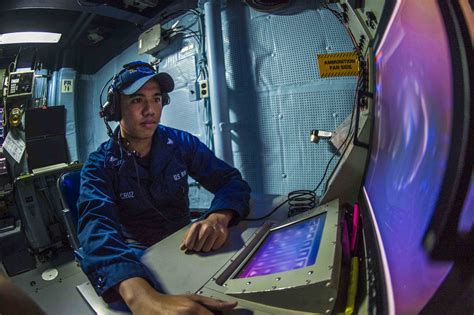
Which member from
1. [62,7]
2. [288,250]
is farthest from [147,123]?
[62,7]

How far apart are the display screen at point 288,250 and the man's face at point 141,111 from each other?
2.81 feet

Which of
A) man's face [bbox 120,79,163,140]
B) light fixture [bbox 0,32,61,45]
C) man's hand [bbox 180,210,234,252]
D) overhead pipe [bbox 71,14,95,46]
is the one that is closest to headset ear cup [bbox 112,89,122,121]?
man's face [bbox 120,79,163,140]

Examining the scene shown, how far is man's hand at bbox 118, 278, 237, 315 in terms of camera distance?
0.52 meters

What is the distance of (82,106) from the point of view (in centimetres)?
501

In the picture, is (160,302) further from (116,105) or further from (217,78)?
(217,78)

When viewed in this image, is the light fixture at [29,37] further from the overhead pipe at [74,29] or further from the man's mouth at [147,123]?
the man's mouth at [147,123]

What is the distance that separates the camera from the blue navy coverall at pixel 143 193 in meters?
0.88

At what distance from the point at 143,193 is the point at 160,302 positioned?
781 millimetres

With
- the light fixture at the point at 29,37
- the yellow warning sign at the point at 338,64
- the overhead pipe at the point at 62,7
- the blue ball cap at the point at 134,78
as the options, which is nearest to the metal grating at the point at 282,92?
the yellow warning sign at the point at 338,64

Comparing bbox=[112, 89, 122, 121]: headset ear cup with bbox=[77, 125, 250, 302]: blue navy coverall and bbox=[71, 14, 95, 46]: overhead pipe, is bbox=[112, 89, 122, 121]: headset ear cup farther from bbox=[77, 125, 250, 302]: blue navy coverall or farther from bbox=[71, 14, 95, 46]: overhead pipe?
bbox=[71, 14, 95, 46]: overhead pipe

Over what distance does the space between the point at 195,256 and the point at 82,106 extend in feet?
17.8

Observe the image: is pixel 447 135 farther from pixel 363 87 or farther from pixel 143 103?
pixel 143 103

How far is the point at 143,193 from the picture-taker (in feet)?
4.17

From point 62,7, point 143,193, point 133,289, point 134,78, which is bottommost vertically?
point 133,289
